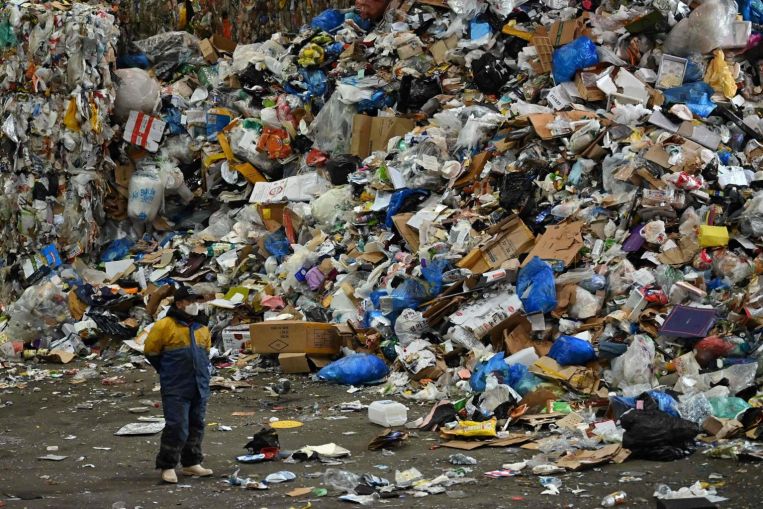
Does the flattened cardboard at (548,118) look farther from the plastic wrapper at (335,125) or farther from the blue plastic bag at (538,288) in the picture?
the plastic wrapper at (335,125)

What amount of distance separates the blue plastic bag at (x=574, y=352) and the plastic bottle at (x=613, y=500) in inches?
94.4

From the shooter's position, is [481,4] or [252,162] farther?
[252,162]

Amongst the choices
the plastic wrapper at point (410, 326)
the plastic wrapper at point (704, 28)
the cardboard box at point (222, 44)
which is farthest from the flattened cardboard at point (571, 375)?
the cardboard box at point (222, 44)

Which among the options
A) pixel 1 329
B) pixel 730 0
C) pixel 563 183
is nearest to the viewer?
pixel 563 183

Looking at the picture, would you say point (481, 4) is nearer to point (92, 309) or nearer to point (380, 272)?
point (380, 272)

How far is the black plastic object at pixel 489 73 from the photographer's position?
1038 cm

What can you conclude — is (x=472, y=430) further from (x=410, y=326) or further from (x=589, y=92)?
(x=589, y=92)

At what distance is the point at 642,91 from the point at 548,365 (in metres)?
2.91

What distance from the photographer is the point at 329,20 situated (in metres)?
12.2

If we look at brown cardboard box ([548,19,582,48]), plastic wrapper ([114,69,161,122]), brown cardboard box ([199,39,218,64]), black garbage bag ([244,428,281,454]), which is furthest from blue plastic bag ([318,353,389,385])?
brown cardboard box ([199,39,218,64])

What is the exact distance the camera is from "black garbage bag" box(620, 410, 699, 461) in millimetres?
5879

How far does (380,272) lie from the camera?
934 cm

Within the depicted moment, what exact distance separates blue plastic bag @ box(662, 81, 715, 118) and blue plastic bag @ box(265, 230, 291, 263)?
11.8ft

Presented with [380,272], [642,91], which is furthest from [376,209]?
[642,91]
